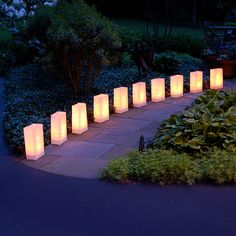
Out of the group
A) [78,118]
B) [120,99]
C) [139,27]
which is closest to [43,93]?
[120,99]

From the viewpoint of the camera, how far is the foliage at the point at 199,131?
483 centimetres

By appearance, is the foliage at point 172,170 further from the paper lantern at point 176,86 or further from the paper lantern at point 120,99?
the paper lantern at point 176,86

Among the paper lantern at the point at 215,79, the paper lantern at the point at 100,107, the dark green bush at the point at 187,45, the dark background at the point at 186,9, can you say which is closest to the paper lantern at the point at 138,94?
the paper lantern at the point at 100,107

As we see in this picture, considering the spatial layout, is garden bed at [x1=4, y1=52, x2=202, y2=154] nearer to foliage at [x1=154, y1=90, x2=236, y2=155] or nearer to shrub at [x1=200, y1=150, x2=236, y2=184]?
foliage at [x1=154, y1=90, x2=236, y2=155]

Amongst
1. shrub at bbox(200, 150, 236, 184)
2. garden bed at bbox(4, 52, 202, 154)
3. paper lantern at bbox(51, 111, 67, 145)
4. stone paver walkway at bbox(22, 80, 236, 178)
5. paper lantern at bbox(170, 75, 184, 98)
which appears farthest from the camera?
paper lantern at bbox(170, 75, 184, 98)

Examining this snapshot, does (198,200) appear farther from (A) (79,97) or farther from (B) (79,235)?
(A) (79,97)

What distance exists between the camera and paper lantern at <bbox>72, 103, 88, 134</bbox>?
18.8 ft

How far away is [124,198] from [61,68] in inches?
151

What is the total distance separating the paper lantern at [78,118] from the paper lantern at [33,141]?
822 millimetres

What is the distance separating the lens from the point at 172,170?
430 cm

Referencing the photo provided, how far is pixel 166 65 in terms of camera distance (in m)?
9.38

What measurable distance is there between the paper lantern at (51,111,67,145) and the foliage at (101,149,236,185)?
1.00m

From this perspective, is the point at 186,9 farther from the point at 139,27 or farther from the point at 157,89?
the point at 157,89

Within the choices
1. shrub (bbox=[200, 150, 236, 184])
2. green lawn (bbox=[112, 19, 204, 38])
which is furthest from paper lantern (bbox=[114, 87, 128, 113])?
green lawn (bbox=[112, 19, 204, 38])
